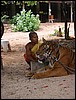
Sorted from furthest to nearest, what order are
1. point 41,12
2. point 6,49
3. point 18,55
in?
point 41,12 → point 6,49 → point 18,55

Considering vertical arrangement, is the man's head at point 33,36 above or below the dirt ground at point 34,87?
above

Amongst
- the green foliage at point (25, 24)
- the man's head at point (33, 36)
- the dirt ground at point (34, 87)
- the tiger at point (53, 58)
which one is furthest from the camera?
the green foliage at point (25, 24)

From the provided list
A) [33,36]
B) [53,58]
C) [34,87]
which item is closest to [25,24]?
[33,36]

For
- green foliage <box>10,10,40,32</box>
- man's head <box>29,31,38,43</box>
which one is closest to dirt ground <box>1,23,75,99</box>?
man's head <box>29,31,38,43</box>

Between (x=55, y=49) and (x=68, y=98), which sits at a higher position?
(x=55, y=49)

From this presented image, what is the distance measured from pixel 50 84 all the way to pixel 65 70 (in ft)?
2.51

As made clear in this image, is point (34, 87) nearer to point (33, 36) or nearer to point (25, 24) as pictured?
point (33, 36)

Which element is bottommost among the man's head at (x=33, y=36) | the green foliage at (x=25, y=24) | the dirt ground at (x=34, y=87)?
the green foliage at (x=25, y=24)

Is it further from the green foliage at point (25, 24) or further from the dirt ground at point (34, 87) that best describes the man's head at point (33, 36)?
the green foliage at point (25, 24)

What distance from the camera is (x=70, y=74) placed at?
5.18 metres

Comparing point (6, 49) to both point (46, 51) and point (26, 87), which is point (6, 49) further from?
point (26, 87)

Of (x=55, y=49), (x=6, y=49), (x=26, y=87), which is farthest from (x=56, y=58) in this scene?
(x=6, y=49)

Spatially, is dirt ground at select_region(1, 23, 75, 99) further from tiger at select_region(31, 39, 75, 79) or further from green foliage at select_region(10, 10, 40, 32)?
green foliage at select_region(10, 10, 40, 32)

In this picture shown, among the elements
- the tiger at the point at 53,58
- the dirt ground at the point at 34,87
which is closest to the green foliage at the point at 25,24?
the dirt ground at the point at 34,87
